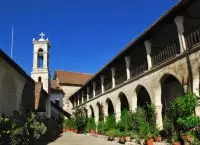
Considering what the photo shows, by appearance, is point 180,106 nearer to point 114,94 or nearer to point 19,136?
point 19,136

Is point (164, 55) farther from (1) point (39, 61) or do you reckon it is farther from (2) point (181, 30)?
(1) point (39, 61)

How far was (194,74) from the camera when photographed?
13.0m

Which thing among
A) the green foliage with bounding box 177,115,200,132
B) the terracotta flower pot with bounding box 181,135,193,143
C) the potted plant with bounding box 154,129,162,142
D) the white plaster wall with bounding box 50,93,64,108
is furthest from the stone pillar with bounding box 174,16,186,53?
the white plaster wall with bounding box 50,93,64,108

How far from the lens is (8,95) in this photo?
15977mm

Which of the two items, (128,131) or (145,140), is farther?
(128,131)

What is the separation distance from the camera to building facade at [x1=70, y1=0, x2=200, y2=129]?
13648 mm

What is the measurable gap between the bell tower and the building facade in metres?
15.7

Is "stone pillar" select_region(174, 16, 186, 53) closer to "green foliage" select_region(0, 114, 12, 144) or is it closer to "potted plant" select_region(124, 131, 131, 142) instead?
"potted plant" select_region(124, 131, 131, 142)

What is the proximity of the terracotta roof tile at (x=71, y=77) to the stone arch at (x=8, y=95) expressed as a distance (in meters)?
38.2

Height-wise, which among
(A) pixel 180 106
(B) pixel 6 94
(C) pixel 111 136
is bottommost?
(C) pixel 111 136

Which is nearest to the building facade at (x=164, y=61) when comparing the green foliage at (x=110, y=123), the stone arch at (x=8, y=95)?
the green foliage at (x=110, y=123)

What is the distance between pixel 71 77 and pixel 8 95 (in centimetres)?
4203

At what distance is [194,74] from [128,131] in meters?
6.92

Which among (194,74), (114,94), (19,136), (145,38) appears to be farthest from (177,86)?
(19,136)
